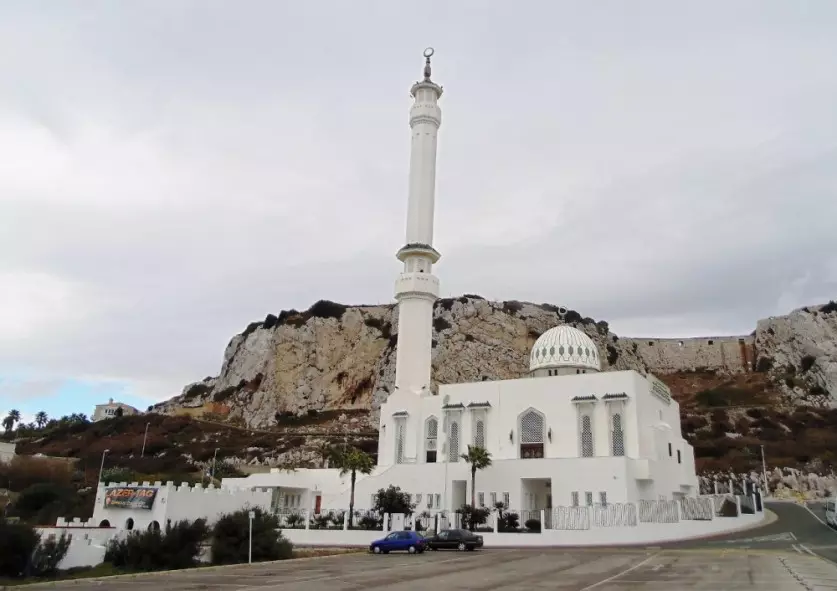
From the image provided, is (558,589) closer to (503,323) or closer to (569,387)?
(569,387)

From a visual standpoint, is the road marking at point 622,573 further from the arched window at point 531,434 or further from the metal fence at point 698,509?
the arched window at point 531,434

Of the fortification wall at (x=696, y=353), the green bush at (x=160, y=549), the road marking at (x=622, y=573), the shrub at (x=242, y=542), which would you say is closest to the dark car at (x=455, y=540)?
the shrub at (x=242, y=542)

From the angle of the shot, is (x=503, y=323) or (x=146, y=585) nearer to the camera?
(x=146, y=585)

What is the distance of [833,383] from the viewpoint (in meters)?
78.1

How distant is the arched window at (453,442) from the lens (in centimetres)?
3834

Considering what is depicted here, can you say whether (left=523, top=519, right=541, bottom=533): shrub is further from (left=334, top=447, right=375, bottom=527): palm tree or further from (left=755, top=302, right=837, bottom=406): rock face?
(left=755, top=302, right=837, bottom=406): rock face

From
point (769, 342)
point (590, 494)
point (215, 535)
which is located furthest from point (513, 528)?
point (769, 342)

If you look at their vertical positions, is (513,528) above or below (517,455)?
below

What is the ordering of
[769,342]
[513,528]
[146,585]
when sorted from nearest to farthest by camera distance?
1. [146,585]
2. [513,528]
3. [769,342]

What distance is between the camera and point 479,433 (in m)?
38.2

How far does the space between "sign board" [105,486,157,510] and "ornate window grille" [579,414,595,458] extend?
21573mm

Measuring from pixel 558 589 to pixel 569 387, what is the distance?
25.3 metres

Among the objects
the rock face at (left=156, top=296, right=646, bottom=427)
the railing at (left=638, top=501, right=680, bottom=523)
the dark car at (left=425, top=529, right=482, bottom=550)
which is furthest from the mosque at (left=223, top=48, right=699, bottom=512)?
the rock face at (left=156, top=296, right=646, bottom=427)

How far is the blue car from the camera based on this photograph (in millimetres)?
23031
